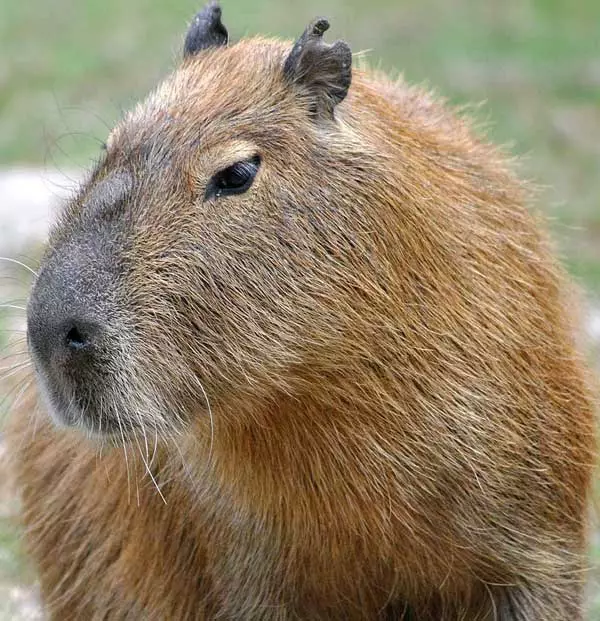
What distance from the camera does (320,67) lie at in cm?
370

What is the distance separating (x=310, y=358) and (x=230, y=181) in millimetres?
511

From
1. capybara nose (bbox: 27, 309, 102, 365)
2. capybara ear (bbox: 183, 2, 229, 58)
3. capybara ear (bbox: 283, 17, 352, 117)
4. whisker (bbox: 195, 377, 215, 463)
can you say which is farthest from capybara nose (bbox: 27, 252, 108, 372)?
capybara ear (bbox: 183, 2, 229, 58)

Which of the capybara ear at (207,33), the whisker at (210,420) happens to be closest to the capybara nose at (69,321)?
the whisker at (210,420)

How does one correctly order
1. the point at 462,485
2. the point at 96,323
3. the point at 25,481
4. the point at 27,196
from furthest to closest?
the point at 27,196
the point at 25,481
the point at 462,485
the point at 96,323

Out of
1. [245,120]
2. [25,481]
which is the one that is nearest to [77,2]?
[25,481]

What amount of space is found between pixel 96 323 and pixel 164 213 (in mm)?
354

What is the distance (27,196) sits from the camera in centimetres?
966

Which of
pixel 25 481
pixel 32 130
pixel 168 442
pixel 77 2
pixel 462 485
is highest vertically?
pixel 77 2

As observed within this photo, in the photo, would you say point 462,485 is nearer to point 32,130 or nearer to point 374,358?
point 374,358

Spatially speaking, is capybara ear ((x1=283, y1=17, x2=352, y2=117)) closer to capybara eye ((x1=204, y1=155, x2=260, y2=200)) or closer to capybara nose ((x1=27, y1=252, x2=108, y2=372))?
capybara eye ((x1=204, y1=155, x2=260, y2=200))

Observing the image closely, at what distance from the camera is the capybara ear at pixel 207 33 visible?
405cm

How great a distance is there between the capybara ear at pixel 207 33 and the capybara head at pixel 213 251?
0.24 meters

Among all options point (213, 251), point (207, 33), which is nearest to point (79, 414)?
point (213, 251)

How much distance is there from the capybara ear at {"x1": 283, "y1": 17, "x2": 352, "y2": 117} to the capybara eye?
296 mm
